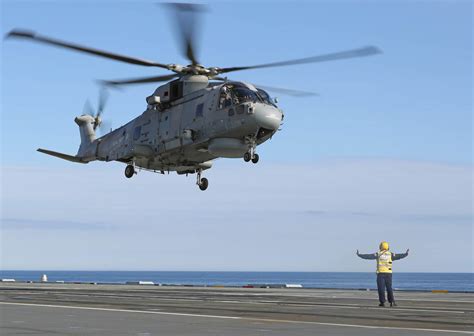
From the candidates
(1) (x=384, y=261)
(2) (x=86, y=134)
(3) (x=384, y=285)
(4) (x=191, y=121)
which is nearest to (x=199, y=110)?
(4) (x=191, y=121)

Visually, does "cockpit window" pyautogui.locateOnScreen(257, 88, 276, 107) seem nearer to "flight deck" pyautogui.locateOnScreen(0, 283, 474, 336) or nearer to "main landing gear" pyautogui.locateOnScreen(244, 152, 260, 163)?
"main landing gear" pyautogui.locateOnScreen(244, 152, 260, 163)

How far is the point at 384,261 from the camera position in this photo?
83.8 feet

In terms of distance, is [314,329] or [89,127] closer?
[314,329]

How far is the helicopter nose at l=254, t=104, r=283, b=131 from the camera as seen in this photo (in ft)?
106

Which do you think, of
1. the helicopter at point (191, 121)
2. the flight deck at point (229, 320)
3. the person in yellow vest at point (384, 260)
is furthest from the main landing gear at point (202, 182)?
the flight deck at point (229, 320)

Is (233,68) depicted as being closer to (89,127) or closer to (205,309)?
(89,127)

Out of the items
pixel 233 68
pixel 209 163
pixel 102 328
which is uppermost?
pixel 233 68

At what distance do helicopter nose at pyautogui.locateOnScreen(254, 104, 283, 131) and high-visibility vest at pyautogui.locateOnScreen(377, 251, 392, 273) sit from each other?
8959mm

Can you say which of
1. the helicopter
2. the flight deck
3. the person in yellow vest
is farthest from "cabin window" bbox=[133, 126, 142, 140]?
the flight deck

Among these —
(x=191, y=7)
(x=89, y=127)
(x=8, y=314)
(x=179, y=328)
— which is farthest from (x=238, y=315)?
(x=89, y=127)

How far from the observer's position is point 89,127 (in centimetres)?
4597

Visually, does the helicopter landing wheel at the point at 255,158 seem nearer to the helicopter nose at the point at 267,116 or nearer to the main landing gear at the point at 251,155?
the main landing gear at the point at 251,155

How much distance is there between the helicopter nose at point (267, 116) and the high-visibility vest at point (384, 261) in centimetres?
896

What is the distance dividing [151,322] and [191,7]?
18152 mm
